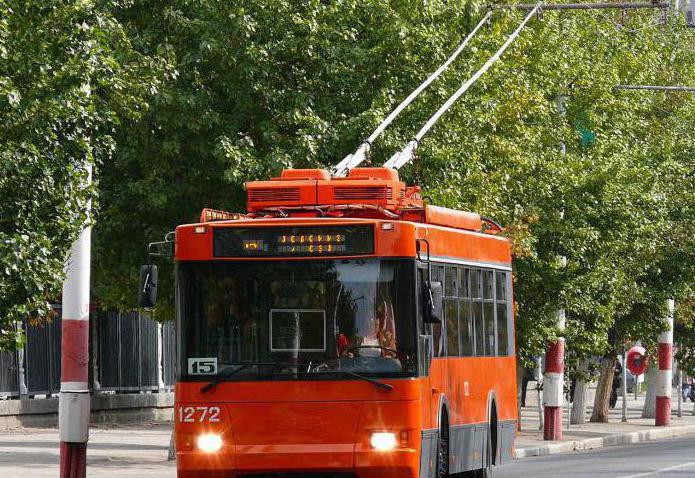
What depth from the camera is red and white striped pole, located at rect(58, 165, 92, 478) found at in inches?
806

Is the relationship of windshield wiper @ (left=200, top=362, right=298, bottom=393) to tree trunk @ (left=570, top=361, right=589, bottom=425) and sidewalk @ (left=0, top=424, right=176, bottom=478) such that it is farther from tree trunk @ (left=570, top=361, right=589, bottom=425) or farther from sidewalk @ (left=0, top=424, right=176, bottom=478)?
tree trunk @ (left=570, top=361, right=589, bottom=425)

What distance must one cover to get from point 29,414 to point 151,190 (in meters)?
10.5

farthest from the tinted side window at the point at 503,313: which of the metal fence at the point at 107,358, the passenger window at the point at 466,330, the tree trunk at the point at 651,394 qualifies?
the tree trunk at the point at 651,394

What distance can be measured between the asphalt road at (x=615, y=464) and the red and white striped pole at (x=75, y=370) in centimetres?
699

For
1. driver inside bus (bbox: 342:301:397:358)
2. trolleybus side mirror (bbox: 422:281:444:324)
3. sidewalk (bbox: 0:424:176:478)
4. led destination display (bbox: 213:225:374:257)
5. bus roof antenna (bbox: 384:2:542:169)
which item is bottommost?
sidewalk (bbox: 0:424:176:478)

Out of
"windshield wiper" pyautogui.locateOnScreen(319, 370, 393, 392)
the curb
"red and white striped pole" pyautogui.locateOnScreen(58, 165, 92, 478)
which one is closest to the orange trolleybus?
"windshield wiper" pyautogui.locateOnScreen(319, 370, 393, 392)

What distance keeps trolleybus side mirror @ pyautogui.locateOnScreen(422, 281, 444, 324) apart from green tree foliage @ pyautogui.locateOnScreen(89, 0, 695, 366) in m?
7.93

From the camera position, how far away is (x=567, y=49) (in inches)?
1382

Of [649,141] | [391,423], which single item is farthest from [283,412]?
[649,141]

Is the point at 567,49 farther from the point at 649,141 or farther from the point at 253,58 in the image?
the point at 253,58

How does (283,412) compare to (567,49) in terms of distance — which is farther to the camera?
(567,49)

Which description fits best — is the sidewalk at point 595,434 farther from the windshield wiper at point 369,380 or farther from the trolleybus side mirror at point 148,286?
the trolleybus side mirror at point 148,286

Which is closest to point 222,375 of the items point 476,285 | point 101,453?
point 476,285

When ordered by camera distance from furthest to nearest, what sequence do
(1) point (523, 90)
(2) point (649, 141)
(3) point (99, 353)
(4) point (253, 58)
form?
1. (2) point (649, 141)
2. (3) point (99, 353)
3. (1) point (523, 90)
4. (4) point (253, 58)
